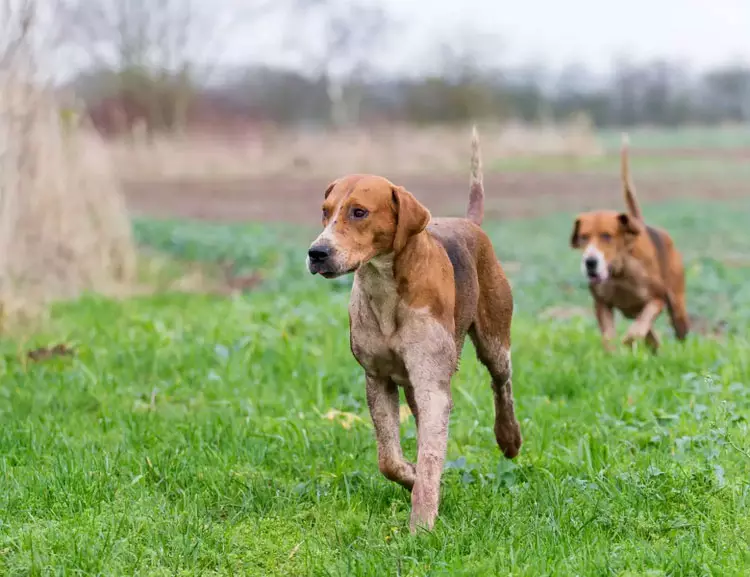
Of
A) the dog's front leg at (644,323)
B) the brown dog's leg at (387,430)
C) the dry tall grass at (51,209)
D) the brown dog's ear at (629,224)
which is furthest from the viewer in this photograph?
the dry tall grass at (51,209)

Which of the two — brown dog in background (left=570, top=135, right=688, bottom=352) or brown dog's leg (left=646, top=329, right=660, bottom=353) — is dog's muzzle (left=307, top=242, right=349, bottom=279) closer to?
brown dog in background (left=570, top=135, right=688, bottom=352)

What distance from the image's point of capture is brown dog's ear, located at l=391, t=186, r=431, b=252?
167 inches

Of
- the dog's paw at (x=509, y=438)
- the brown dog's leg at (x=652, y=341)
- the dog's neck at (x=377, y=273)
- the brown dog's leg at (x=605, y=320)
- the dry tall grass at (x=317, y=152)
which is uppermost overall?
the dog's neck at (x=377, y=273)

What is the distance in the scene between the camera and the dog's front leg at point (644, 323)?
765 cm

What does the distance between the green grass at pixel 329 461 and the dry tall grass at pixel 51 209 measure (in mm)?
1198

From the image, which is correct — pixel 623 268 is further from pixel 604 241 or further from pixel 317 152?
pixel 317 152

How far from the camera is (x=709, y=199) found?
2366 cm

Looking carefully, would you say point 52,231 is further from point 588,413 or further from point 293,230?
point 293,230

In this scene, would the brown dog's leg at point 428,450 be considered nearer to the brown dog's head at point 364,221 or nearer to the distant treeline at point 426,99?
the brown dog's head at point 364,221

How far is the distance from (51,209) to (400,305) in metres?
7.85

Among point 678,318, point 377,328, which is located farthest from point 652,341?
point 377,328

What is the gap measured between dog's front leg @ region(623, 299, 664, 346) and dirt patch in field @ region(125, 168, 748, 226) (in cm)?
1257

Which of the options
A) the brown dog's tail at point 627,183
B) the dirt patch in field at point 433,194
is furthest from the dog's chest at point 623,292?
the dirt patch in field at point 433,194

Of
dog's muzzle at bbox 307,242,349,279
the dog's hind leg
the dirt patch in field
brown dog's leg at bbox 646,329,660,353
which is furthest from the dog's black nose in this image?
the dirt patch in field
